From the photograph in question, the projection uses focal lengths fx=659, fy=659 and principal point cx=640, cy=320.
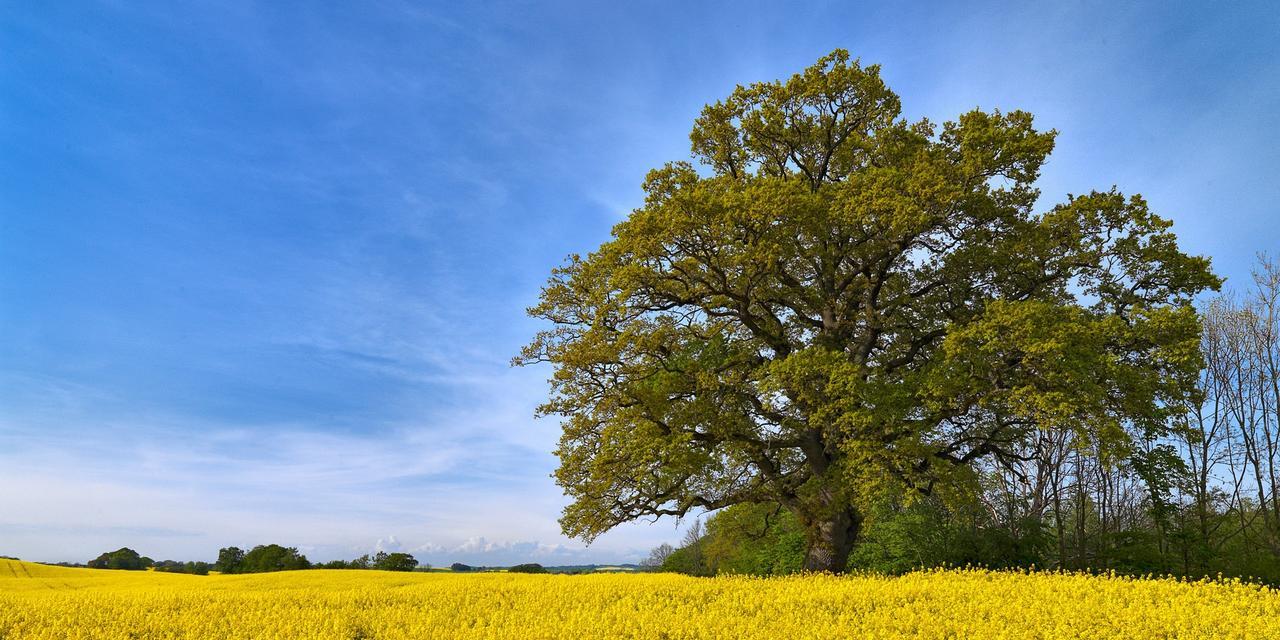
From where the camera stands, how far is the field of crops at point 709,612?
25.9 ft

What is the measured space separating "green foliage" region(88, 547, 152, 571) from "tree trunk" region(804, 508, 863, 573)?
50.2m

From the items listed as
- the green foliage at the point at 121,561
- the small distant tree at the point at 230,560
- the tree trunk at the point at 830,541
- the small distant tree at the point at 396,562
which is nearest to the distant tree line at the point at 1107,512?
the tree trunk at the point at 830,541

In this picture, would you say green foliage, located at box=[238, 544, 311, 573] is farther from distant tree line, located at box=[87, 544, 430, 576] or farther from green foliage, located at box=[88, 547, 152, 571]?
green foliage, located at box=[88, 547, 152, 571]

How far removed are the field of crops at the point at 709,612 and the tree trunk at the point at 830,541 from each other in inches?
219

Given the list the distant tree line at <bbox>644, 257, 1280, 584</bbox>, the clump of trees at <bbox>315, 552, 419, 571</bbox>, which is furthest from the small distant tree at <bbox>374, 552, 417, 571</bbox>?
the distant tree line at <bbox>644, 257, 1280, 584</bbox>

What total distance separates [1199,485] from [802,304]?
17772 mm

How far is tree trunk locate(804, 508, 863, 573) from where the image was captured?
18406mm

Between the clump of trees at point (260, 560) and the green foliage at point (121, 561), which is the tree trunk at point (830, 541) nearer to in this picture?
the clump of trees at point (260, 560)

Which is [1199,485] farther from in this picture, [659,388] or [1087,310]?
[659,388]

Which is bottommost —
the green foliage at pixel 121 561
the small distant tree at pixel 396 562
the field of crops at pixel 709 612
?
the green foliage at pixel 121 561

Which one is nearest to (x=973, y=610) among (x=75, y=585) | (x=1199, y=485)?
(x=1199, y=485)

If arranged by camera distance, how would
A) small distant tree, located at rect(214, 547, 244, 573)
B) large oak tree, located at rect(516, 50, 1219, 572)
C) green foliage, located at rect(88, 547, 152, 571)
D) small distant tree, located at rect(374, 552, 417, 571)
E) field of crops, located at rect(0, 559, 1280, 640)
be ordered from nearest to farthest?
field of crops, located at rect(0, 559, 1280, 640) < large oak tree, located at rect(516, 50, 1219, 572) < small distant tree, located at rect(374, 552, 417, 571) < small distant tree, located at rect(214, 547, 244, 573) < green foliage, located at rect(88, 547, 152, 571)

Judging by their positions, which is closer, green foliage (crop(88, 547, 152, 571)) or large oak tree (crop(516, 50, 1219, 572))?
large oak tree (crop(516, 50, 1219, 572))

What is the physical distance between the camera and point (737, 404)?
61.1ft
